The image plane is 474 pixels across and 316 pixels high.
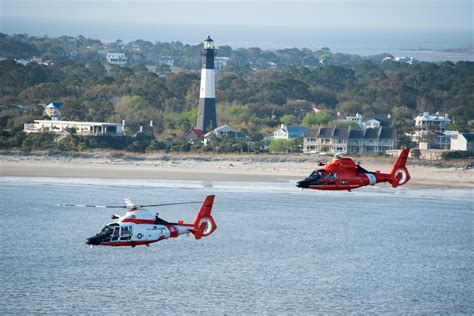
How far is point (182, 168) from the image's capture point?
70.3m

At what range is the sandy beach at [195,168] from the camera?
2628 inches

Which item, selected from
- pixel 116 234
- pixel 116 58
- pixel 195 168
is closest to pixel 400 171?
pixel 116 234

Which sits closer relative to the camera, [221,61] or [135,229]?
[135,229]

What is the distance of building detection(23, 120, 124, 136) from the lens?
3135 inches

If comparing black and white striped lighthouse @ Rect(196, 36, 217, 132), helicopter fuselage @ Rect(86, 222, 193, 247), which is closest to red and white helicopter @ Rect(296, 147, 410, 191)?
helicopter fuselage @ Rect(86, 222, 193, 247)

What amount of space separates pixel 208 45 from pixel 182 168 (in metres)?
22.7

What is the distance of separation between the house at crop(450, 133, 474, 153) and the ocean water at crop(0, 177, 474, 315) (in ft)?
44.9

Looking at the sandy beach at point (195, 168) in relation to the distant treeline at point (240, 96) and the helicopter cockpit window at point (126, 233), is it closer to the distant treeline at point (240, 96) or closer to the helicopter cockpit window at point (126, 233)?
the distant treeline at point (240, 96)

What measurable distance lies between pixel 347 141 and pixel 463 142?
7890 millimetres

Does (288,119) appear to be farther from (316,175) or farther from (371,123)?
(316,175)

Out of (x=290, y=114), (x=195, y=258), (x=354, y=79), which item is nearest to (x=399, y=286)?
(x=195, y=258)

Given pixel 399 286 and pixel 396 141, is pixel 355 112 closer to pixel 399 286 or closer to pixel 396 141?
pixel 396 141

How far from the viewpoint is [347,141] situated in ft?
258

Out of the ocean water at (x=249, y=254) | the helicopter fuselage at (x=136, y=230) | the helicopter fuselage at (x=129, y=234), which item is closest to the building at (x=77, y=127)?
the ocean water at (x=249, y=254)
